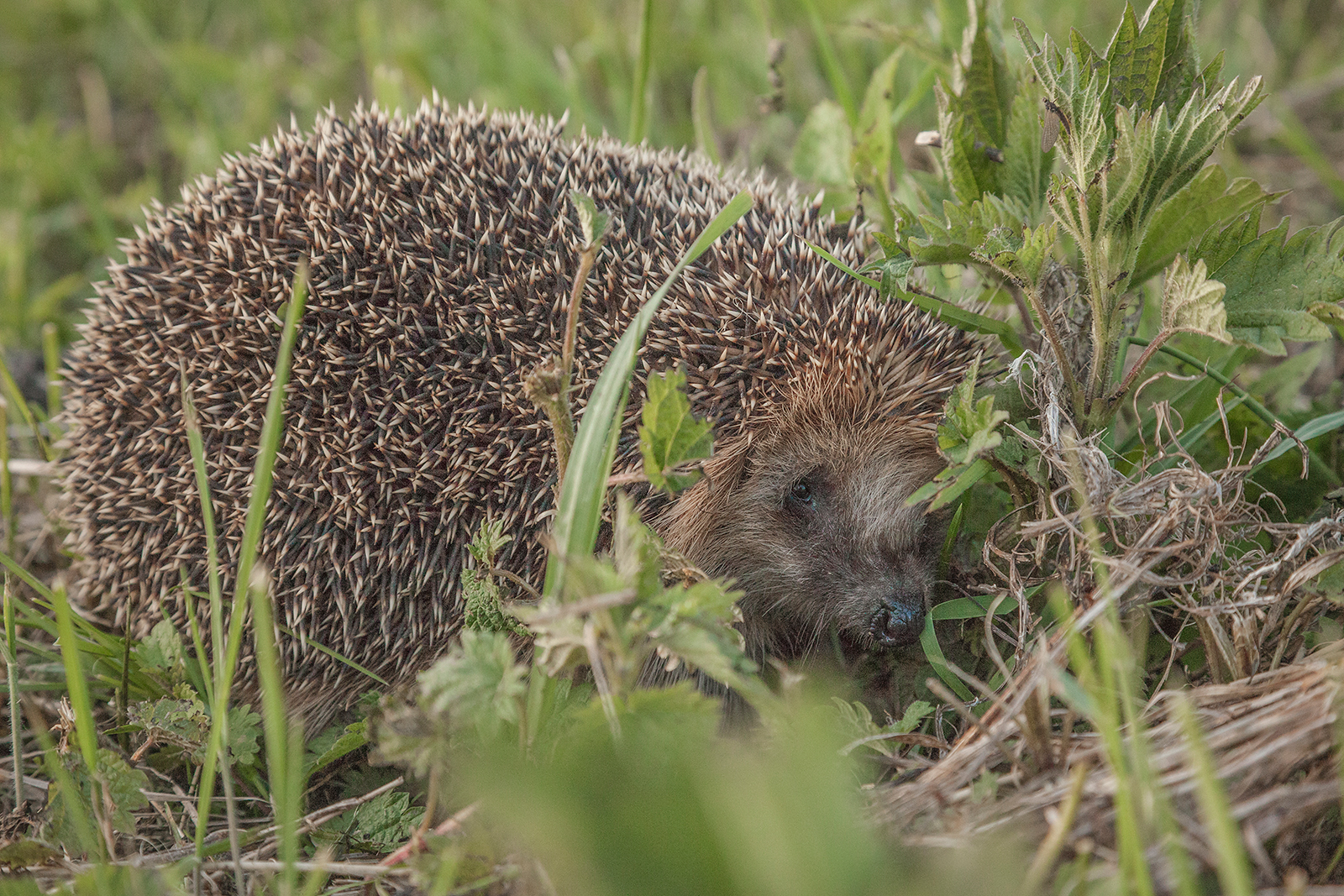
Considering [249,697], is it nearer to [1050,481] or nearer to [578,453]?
[578,453]

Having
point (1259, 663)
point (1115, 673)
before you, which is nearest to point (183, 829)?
point (1115, 673)

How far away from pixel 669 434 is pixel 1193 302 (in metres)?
1.32

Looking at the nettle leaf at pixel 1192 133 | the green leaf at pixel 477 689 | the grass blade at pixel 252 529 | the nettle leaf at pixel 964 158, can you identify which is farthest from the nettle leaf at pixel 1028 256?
the grass blade at pixel 252 529

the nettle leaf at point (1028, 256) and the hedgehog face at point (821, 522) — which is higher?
the nettle leaf at point (1028, 256)

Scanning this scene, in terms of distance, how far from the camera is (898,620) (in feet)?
10.7

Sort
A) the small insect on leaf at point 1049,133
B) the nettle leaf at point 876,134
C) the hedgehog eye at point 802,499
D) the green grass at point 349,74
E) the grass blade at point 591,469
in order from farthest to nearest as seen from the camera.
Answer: the green grass at point 349,74 → the nettle leaf at point 876,134 → the hedgehog eye at point 802,499 → the small insect on leaf at point 1049,133 → the grass blade at point 591,469

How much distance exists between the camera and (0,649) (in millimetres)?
3176

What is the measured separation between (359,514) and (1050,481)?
2000 mm

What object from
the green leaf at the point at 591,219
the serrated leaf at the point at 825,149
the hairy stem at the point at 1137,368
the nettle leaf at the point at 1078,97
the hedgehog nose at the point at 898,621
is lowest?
the hedgehog nose at the point at 898,621

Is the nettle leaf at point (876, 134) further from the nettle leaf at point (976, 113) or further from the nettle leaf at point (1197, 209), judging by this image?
the nettle leaf at point (1197, 209)

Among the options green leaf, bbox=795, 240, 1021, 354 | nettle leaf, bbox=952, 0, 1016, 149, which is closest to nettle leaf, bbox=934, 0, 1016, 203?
nettle leaf, bbox=952, 0, 1016, 149

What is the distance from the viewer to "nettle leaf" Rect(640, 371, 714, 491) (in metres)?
2.45

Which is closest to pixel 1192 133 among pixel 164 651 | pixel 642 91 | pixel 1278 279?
pixel 1278 279

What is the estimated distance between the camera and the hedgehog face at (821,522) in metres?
3.43
